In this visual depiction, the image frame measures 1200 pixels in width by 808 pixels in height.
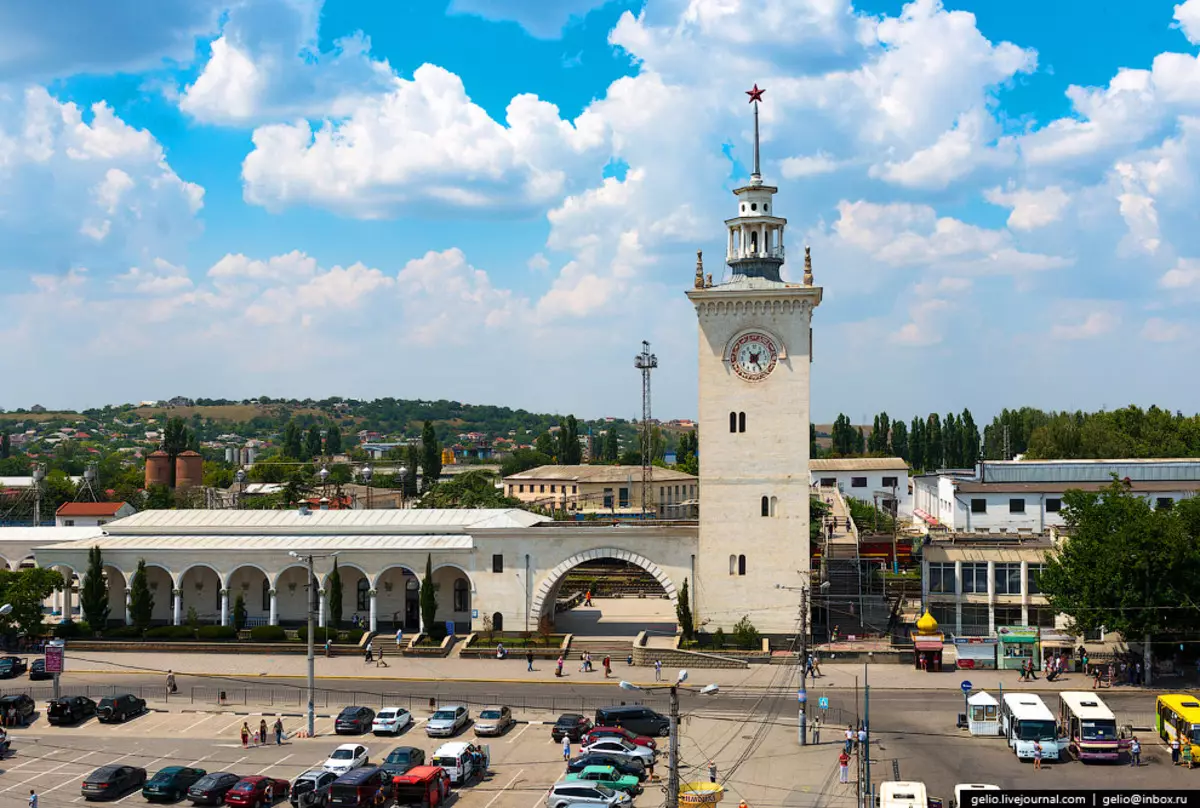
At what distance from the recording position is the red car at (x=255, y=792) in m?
38.1

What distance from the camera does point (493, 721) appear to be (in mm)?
47094

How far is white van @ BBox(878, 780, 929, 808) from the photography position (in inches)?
1356

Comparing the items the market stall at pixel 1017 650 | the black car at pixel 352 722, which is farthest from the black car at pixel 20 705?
the market stall at pixel 1017 650

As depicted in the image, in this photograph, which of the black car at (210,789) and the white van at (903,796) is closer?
the white van at (903,796)

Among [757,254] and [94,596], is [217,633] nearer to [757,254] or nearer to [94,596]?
[94,596]

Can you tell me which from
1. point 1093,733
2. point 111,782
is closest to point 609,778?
point 111,782

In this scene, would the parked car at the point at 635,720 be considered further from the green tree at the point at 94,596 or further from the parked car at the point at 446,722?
the green tree at the point at 94,596

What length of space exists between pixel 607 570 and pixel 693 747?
46.6 meters

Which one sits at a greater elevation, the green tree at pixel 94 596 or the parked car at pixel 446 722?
the green tree at pixel 94 596

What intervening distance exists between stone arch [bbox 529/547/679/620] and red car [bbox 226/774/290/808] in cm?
2559

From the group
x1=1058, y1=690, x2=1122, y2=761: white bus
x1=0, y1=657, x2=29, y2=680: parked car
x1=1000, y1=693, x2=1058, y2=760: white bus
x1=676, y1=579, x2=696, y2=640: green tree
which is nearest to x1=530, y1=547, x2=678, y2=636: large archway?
x1=676, y1=579, x2=696, y2=640: green tree

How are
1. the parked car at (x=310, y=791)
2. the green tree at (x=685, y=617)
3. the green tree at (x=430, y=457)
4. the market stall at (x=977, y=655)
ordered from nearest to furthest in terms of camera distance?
the parked car at (x=310, y=791) < the market stall at (x=977, y=655) < the green tree at (x=685, y=617) < the green tree at (x=430, y=457)

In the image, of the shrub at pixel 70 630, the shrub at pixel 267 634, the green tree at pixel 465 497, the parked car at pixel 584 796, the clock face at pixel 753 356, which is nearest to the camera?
the parked car at pixel 584 796

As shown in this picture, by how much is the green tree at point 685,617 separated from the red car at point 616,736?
15709 millimetres
